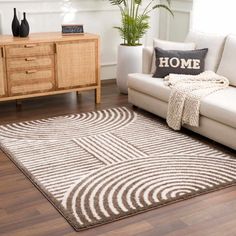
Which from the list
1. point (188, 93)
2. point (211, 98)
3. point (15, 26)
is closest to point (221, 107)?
point (211, 98)

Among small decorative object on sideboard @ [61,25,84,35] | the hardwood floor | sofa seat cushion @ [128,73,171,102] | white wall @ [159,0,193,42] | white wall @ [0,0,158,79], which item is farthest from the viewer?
white wall @ [159,0,193,42]

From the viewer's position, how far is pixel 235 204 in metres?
2.54

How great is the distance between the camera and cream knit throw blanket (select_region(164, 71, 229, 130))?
3.53 metres

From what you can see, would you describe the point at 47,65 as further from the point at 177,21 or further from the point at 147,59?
the point at 177,21

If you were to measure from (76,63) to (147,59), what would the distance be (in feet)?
2.36

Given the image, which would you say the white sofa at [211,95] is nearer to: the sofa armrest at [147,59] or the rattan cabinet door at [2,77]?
the sofa armrest at [147,59]

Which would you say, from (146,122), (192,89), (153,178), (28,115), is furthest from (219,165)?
(28,115)

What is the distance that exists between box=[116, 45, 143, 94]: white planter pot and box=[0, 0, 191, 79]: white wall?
1.90ft

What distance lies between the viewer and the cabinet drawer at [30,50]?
13.2 feet

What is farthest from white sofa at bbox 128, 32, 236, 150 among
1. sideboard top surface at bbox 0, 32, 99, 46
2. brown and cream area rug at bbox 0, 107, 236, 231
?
sideboard top surface at bbox 0, 32, 99, 46

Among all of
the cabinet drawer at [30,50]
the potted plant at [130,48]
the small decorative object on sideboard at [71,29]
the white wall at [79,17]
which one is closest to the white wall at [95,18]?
the white wall at [79,17]

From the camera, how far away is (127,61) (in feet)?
15.9

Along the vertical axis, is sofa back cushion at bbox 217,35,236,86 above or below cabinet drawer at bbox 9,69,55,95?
above

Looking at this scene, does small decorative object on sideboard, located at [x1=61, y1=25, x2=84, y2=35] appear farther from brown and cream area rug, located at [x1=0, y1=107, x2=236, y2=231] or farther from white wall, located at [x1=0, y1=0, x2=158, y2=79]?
brown and cream area rug, located at [x1=0, y1=107, x2=236, y2=231]
